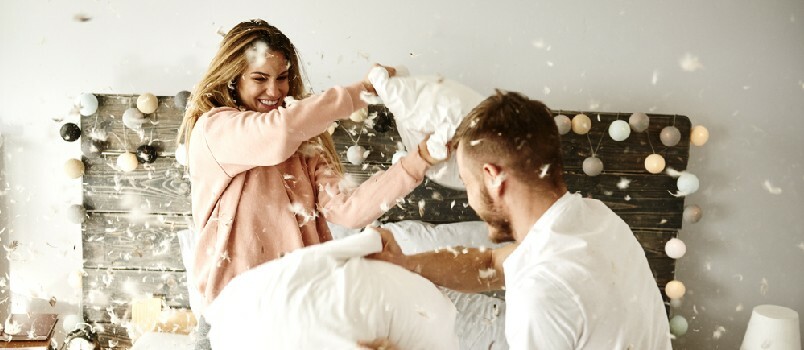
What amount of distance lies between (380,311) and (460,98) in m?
0.55

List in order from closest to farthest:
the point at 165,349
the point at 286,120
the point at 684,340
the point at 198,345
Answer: the point at 286,120, the point at 198,345, the point at 165,349, the point at 684,340

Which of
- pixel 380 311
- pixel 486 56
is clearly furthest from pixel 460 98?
pixel 486 56

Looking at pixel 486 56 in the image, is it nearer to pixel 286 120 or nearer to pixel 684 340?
pixel 286 120

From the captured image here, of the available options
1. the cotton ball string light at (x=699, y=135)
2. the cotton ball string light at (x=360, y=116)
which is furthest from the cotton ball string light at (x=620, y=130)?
the cotton ball string light at (x=360, y=116)

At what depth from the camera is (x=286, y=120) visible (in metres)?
1.35

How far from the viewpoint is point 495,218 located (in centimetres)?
123

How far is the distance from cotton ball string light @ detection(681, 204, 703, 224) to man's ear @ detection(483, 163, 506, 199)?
1349 mm

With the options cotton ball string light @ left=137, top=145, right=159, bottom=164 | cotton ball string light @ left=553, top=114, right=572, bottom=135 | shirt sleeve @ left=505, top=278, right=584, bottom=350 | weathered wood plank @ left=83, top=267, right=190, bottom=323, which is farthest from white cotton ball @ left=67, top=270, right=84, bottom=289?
shirt sleeve @ left=505, top=278, right=584, bottom=350

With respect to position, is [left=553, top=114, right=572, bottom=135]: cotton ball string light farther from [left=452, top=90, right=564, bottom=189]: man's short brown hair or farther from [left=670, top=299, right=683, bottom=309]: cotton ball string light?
[left=452, top=90, right=564, bottom=189]: man's short brown hair

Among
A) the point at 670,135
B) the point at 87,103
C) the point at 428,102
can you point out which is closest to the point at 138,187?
the point at 87,103

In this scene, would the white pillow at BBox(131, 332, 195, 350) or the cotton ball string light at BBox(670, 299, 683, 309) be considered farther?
the cotton ball string light at BBox(670, 299, 683, 309)

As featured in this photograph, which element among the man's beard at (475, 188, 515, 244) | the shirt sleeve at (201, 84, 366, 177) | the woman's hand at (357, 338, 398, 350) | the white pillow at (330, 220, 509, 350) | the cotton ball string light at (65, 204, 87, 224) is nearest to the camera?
the woman's hand at (357, 338, 398, 350)

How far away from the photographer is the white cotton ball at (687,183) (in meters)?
2.24

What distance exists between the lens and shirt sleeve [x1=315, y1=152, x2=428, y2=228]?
5.00 feet
